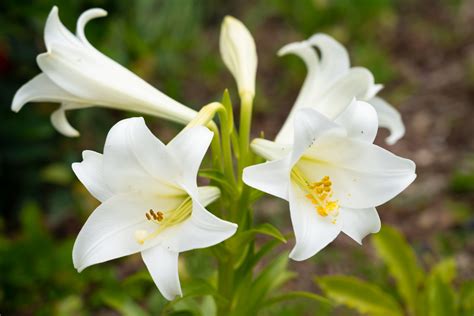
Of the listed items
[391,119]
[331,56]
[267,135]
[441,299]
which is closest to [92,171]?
[331,56]

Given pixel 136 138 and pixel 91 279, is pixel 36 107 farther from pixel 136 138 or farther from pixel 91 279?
pixel 136 138

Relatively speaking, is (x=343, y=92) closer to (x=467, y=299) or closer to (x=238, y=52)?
(x=238, y=52)

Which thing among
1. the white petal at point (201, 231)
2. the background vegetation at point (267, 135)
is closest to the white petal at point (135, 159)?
the white petal at point (201, 231)

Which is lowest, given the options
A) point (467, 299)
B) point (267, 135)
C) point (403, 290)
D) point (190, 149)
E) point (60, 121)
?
point (267, 135)

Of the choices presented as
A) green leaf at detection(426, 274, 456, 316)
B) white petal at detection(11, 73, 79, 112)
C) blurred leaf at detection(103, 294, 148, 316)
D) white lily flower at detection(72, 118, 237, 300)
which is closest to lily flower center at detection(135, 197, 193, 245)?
white lily flower at detection(72, 118, 237, 300)

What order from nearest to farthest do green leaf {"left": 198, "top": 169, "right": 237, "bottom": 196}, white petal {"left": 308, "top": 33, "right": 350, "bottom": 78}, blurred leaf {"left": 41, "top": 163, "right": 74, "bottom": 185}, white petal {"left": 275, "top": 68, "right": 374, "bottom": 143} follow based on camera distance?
green leaf {"left": 198, "top": 169, "right": 237, "bottom": 196}, white petal {"left": 275, "top": 68, "right": 374, "bottom": 143}, white petal {"left": 308, "top": 33, "right": 350, "bottom": 78}, blurred leaf {"left": 41, "top": 163, "right": 74, "bottom": 185}

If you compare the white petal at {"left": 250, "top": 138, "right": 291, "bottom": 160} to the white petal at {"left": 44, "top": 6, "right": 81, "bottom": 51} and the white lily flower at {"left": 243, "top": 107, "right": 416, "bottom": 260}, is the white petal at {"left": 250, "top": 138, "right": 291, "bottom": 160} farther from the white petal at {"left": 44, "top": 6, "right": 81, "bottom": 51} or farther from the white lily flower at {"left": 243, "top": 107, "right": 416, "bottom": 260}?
the white petal at {"left": 44, "top": 6, "right": 81, "bottom": 51}
